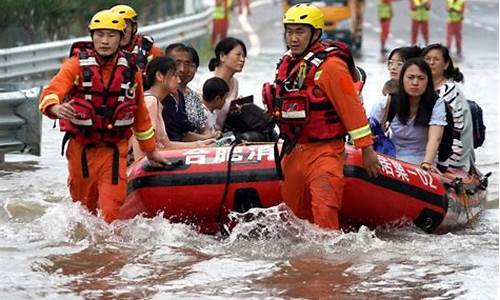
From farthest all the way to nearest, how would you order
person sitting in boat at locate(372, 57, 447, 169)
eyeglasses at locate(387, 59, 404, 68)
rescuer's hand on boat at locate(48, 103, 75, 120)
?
eyeglasses at locate(387, 59, 404, 68)
person sitting in boat at locate(372, 57, 447, 169)
rescuer's hand on boat at locate(48, 103, 75, 120)

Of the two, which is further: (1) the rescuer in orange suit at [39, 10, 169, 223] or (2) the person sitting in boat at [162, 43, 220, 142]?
(2) the person sitting in boat at [162, 43, 220, 142]

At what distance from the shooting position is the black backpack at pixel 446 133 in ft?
36.4

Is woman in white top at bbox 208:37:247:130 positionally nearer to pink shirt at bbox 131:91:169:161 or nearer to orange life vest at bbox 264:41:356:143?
pink shirt at bbox 131:91:169:161

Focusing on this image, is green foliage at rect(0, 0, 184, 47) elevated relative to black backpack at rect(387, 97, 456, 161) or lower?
elevated

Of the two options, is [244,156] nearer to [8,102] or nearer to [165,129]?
[165,129]

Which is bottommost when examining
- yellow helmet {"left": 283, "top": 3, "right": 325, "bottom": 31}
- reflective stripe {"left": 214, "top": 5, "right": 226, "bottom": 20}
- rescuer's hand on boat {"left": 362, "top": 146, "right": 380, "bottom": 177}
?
rescuer's hand on boat {"left": 362, "top": 146, "right": 380, "bottom": 177}

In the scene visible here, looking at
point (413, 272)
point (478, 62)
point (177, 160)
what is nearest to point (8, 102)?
point (177, 160)

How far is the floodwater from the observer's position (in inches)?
326

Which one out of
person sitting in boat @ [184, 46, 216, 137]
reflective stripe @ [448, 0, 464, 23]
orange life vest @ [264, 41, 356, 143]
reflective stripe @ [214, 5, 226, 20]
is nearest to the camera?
orange life vest @ [264, 41, 356, 143]

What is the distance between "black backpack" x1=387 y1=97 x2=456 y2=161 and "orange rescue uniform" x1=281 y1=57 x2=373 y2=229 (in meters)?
1.67

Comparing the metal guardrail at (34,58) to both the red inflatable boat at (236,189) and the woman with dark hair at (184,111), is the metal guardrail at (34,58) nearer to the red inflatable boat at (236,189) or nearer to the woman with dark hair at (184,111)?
the woman with dark hair at (184,111)

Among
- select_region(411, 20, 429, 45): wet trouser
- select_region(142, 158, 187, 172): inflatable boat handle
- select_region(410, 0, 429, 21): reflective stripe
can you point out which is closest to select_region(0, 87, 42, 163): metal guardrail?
select_region(142, 158, 187, 172): inflatable boat handle

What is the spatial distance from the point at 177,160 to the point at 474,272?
234cm

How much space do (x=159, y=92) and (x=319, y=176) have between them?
5.84ft
